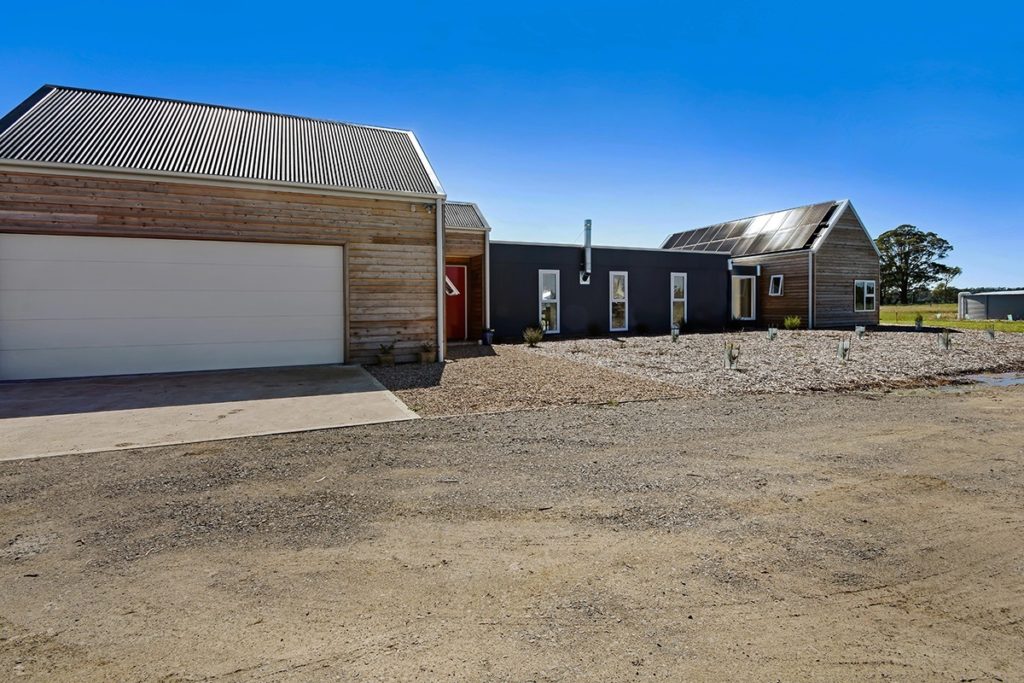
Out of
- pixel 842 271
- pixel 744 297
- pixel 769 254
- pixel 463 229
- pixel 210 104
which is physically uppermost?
pixel 210 104

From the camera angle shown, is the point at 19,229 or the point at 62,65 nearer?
the point at 19,229

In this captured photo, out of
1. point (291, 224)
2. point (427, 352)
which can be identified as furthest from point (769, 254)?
point (291, 224)

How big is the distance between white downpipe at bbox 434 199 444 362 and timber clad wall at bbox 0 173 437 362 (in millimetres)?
131

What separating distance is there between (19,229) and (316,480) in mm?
8526

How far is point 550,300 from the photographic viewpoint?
17.3 meters

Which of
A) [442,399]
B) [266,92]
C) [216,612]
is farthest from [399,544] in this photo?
[266,92]

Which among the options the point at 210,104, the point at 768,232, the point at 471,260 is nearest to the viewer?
the point at 210,104

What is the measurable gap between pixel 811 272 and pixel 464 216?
571 inches

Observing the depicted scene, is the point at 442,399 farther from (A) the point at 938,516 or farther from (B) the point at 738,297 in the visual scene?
(B) the point at 738,297

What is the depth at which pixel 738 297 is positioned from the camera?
2311 cm

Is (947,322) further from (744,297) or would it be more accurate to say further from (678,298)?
(678,298)

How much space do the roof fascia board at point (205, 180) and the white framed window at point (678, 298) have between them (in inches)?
444

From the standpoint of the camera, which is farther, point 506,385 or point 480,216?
point 480,216

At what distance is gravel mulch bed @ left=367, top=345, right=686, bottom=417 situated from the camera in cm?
721
